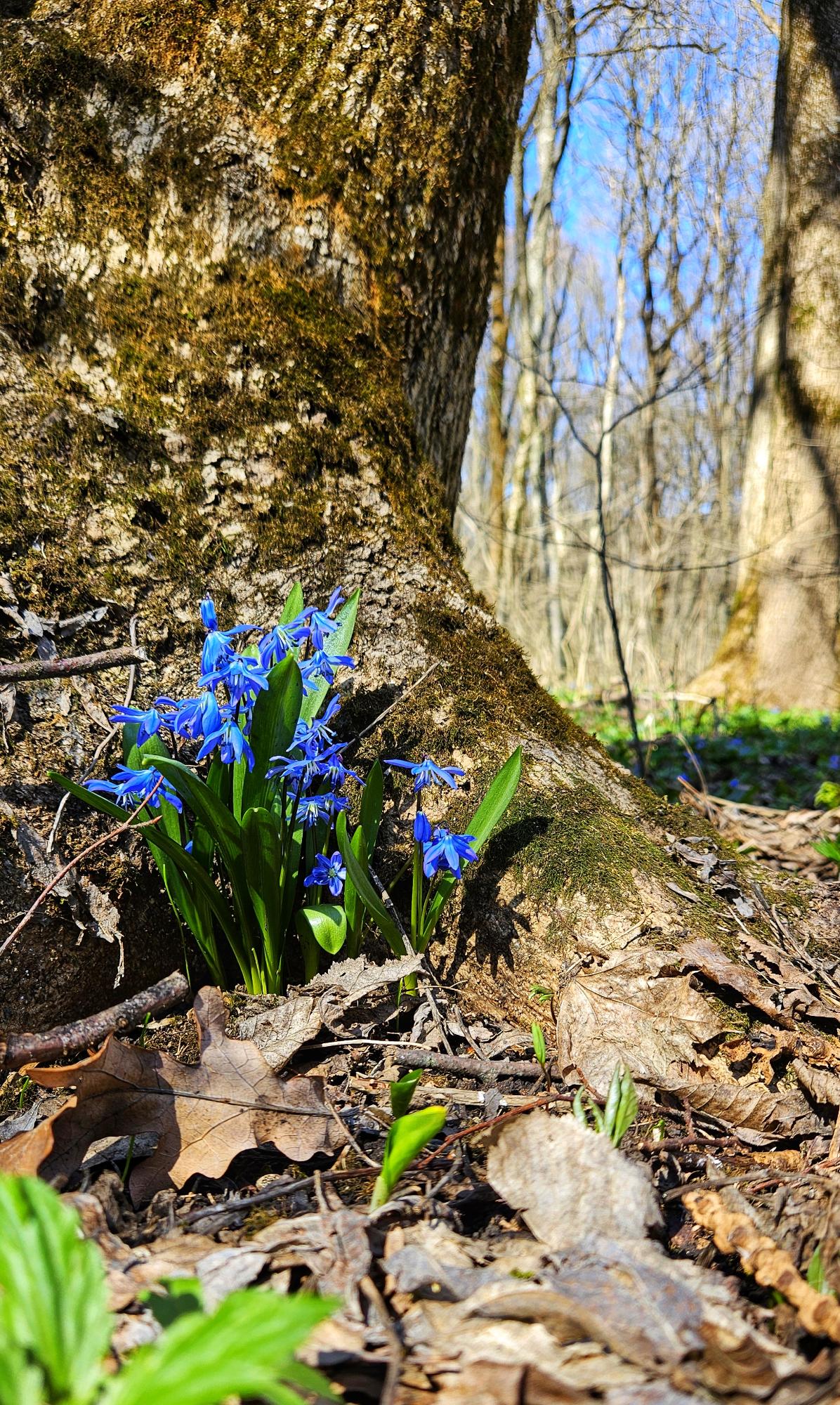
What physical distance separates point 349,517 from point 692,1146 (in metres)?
1.52

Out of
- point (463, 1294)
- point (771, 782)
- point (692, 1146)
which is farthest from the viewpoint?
point (771, 782)

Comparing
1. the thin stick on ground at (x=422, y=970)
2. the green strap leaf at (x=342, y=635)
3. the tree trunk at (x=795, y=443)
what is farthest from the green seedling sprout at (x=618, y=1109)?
the tree trunk at (x=795, y=443)

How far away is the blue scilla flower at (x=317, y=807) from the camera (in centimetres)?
166

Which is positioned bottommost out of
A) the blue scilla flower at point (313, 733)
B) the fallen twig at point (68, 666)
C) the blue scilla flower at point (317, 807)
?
the blue scilla flower at point (317, 807)

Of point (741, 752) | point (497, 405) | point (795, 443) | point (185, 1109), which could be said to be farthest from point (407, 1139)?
point (497, 405)

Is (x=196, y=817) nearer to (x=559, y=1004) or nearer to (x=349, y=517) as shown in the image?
(x=559, y=1004)

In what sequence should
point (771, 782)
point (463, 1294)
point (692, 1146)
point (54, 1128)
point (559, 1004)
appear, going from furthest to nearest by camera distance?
point (771, 782)
point (559, 1004)
point (692, 1146)
point (54, 1128)
point (463, 1294)

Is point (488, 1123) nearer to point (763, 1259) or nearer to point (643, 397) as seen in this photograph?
point (763, 1259)

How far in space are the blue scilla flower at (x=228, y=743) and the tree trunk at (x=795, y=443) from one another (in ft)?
24.0

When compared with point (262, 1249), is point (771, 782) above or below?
below

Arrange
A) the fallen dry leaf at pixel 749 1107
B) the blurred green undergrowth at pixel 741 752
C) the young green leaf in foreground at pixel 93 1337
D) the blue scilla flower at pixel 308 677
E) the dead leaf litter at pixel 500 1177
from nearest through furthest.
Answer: the young green leaf in foreground at pixel 93 1337, the dead leaf litter at pixel 500 1177, the fallen dry leaf at pixel 749 1107, the blue scilla flower at pixel 308 677, the blurred green undergrowth at pixel 741 752

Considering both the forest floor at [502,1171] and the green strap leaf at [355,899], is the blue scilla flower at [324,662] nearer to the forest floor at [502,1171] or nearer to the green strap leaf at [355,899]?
the green strap leaf at [355,899]

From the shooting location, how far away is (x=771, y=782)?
5.38 m

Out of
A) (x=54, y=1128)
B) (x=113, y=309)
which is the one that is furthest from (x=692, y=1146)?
(x=113, y=309)
